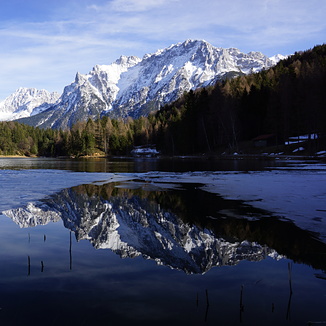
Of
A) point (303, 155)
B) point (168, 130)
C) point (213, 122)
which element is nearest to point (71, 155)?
point (168, 130)

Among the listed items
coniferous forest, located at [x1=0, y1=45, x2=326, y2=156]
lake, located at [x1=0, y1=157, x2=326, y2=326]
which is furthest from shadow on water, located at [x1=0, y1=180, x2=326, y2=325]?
coniferous forest, located at [x1=0, y1=45, x2=326, y2=156]

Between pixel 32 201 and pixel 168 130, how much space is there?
103m

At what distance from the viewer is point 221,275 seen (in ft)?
24.2

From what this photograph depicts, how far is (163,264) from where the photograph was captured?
8.14m

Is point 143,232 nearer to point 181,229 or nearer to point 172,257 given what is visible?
point 181,229

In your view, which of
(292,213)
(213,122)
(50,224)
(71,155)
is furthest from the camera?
(71,155)

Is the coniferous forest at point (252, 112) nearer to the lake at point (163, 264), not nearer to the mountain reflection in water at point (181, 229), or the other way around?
the mountain reflection in water at point (181, 229)

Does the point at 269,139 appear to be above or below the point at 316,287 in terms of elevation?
above

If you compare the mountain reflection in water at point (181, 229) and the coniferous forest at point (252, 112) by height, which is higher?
the coniferous forest at point (252, 112)

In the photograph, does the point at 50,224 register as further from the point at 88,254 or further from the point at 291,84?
the point at 291,84

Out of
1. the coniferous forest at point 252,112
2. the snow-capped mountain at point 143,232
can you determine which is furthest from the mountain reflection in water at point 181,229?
the coniferous forest at point 252,112

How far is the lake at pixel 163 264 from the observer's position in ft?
18.4

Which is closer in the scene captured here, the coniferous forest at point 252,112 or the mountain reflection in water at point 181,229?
the mountain reflection in water at point 181,229

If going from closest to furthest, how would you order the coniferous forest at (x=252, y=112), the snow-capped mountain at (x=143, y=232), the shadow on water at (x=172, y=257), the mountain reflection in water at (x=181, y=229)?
the shadow on water at (x=172, y=257) < the snow-capped mountain at (x=143, y=232) < the mountain reflection in water at (x=181, y=229) < the coniferous forest at (x=252, y=112)
